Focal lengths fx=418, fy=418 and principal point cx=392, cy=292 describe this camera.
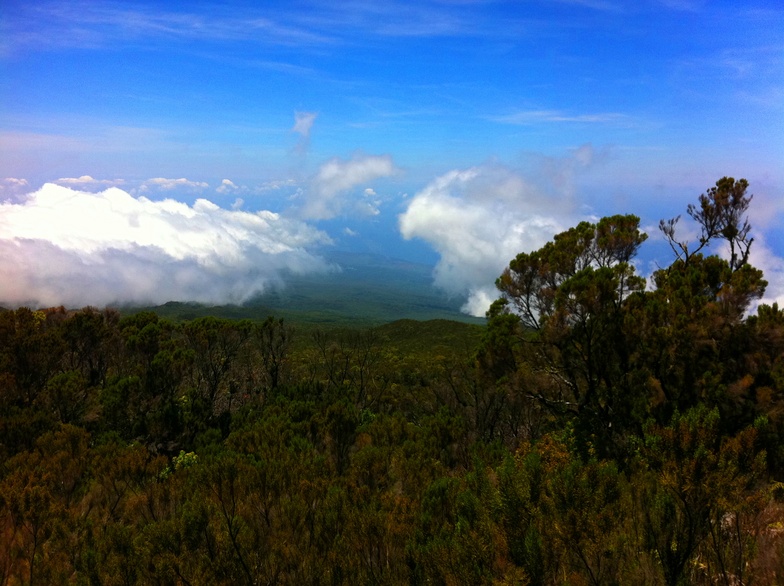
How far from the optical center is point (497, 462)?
1072 cm

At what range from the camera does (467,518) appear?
19.9ft

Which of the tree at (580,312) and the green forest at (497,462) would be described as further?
the tree at (580,312)

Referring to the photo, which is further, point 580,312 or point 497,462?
point 580,312

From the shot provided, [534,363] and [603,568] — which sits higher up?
[534,363]

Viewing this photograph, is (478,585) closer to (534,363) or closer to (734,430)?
(734,430)

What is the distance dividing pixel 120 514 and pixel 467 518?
945cm

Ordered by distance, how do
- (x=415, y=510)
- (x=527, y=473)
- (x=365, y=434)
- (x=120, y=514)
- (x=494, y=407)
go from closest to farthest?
(x=527, y=473) < (x=415, y=510) < (x=120, y=514) < (x=365, y=434) < (x=494, y=407)

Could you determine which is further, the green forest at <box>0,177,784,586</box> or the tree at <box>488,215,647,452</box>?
the tree at <box>488,215,647,452</box>

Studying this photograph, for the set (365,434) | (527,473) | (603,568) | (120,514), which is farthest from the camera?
(365,434)

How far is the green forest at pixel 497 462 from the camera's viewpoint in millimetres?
5055

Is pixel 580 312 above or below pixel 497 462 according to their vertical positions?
above

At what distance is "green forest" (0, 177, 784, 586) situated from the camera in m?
5.05

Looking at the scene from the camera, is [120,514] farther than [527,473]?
Yes

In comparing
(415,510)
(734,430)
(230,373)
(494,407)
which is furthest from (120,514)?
(230,373)
